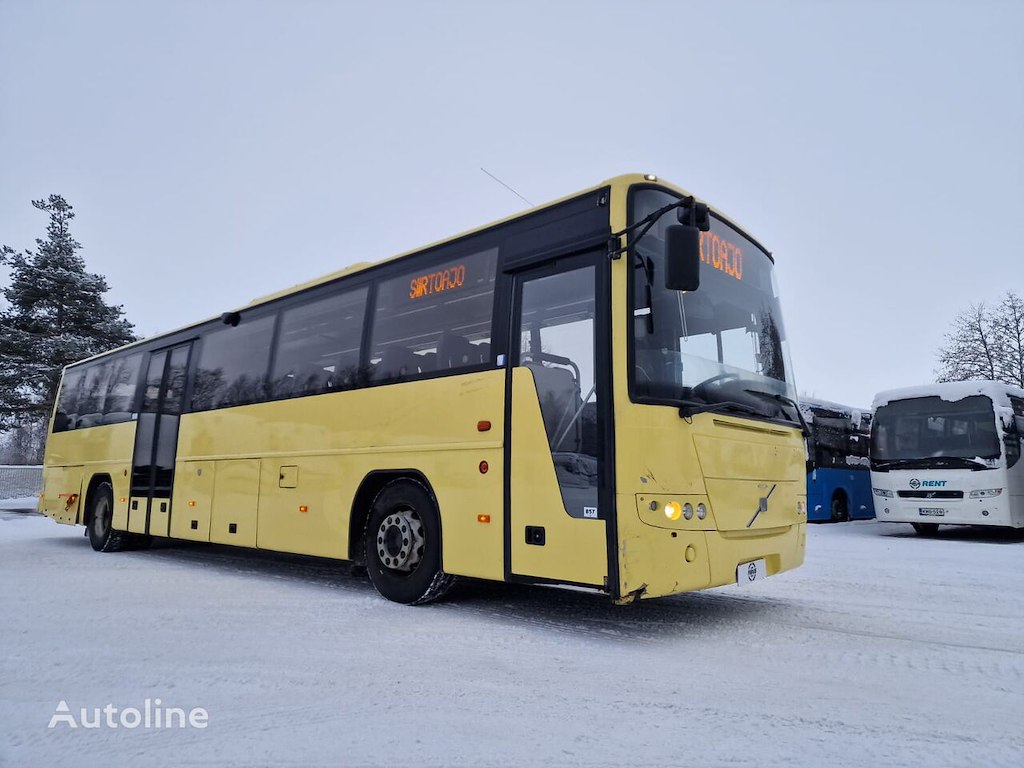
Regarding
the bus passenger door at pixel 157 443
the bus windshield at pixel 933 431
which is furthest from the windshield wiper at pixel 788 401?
the bus windshield at pixel 933 431

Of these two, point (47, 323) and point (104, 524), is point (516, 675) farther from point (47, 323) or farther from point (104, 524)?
point (47, 323)

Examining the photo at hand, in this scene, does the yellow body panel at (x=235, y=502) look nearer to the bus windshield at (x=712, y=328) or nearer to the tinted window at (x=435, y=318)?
the tinted window at (x=435, y=318)

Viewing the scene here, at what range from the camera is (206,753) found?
303 centimetres

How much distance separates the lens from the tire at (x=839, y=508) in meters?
20.8

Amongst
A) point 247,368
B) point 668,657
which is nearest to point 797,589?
point 668,657

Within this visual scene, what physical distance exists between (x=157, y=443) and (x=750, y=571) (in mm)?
8681

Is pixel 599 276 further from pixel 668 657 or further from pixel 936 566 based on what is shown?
pixel 936 566

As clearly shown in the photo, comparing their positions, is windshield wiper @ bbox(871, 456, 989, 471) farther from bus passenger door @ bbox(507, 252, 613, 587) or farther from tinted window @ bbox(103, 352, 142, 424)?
tinted window @ bbox(103, 352, 142, 424)

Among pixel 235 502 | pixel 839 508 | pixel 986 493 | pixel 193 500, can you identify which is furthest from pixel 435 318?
pixel 839 508

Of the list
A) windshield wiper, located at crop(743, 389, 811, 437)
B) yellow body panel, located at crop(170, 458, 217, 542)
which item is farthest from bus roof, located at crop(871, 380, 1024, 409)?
yellow body panel, located at crop(170, 458, 217, 542)

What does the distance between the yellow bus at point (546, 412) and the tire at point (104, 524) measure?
161 inches

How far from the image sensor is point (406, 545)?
21.3 feet

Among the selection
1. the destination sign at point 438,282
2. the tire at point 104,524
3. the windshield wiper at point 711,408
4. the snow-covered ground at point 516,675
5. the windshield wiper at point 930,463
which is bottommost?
the snow-covered ground at point 516,675

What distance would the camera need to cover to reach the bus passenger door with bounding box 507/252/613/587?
199 inches
